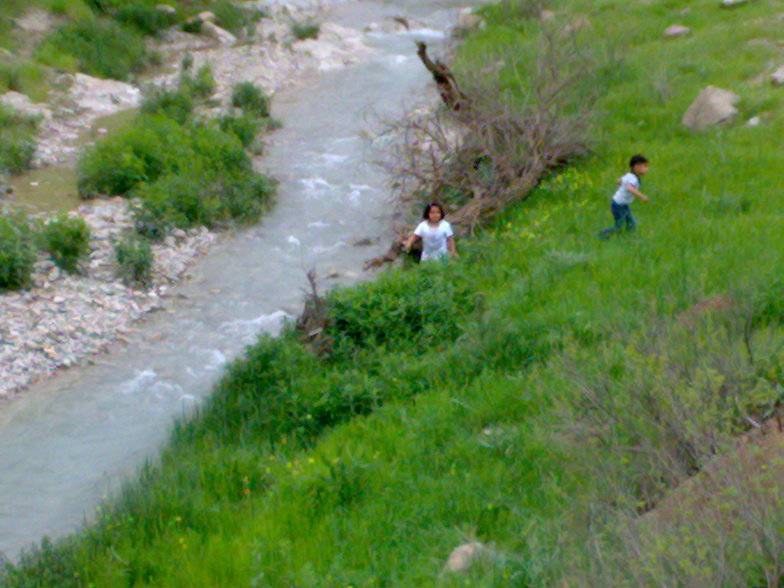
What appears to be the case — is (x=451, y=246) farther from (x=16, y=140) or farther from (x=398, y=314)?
(x=16, y=140)

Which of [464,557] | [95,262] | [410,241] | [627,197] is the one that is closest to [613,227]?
[627,197]

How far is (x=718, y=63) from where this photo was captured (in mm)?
14422

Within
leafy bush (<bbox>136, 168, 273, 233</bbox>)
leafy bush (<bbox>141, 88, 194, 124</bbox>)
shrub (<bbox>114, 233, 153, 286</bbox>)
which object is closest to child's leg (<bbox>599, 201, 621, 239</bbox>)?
shrub (<bbox>114, 233, 153, 286</bbox>)

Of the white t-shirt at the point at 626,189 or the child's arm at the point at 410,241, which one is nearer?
the white t-shirt at the point at 626,189

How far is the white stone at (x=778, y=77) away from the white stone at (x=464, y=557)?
35.7 feet

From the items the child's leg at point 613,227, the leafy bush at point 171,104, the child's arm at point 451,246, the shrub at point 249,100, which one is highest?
the child's leg at point 613,227

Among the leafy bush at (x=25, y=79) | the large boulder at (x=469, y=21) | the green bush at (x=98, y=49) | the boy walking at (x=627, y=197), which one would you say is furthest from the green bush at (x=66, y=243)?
the large boulder at (x=469, y=21)

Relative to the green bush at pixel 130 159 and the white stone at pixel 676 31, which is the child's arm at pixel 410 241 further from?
the white stone at pixel 676 31

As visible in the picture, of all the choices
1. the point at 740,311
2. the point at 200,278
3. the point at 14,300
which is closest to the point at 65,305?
the point at 14,300

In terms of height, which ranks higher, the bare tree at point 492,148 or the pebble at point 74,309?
the bare tree at point 492,148

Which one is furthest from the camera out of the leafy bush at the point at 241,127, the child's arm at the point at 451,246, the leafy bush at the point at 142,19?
the leafy bush at the point at 142,19

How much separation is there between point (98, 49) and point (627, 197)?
14.6 metres

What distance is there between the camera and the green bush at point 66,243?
10.8m

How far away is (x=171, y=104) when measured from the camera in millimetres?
16625
